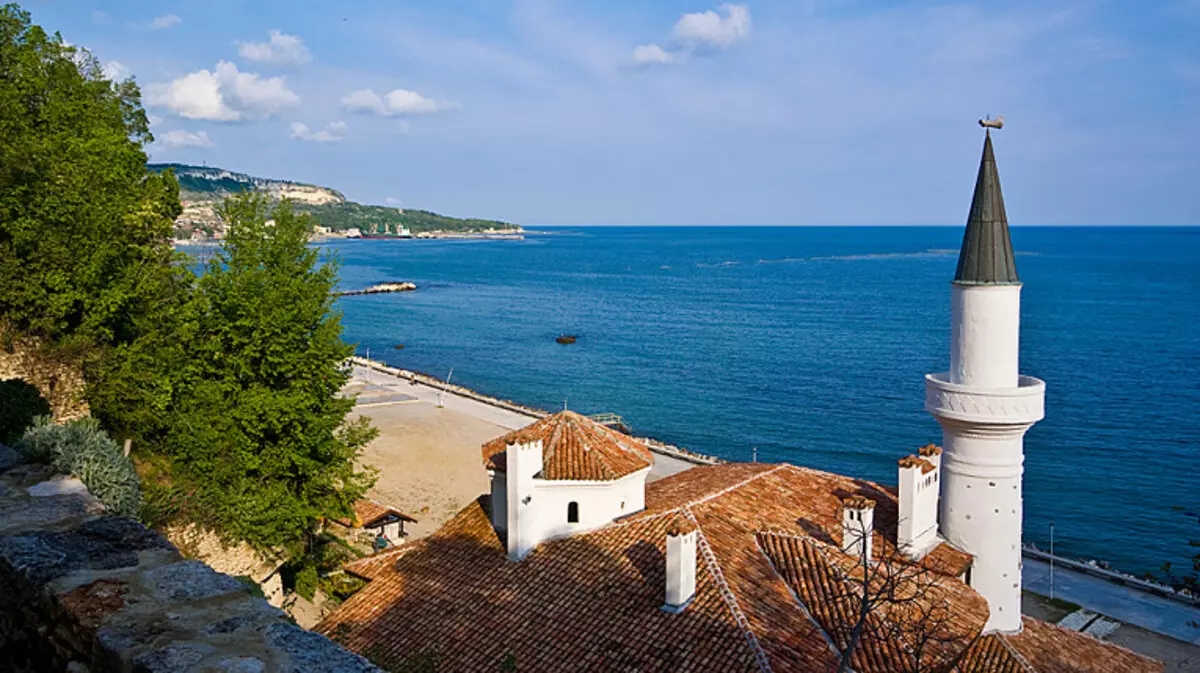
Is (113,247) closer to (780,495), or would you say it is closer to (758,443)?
(780,495)

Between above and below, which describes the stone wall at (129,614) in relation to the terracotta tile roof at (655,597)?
above

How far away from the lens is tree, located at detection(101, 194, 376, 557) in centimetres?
1909

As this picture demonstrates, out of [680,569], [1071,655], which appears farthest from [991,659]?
[680,569]

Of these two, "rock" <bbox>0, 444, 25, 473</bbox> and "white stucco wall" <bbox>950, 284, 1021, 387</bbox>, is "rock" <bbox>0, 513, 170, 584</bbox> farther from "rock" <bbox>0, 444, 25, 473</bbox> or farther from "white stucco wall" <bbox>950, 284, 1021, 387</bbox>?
"white stucco wall" <bbox>950, 284, 1021, 387</bbox>

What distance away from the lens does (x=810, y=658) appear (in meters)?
12.7

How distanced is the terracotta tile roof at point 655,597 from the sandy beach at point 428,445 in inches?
445

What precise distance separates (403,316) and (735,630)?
92595mm

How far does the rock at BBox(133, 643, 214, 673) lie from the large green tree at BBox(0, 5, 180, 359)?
18.4 m

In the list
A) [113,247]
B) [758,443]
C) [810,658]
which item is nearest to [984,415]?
[810,658]

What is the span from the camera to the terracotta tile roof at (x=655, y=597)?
13.0 metres

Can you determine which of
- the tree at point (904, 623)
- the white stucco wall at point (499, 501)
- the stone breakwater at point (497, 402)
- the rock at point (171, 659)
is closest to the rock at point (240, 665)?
the rock at point (171, 659)

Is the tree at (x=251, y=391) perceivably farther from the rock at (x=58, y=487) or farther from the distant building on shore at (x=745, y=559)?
the rock at (x=58, y=487)

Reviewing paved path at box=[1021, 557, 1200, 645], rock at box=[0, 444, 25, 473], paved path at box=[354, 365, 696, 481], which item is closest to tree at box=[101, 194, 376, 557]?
rock at box=[0, 444, 25, 473]

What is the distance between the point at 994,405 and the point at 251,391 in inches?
624
